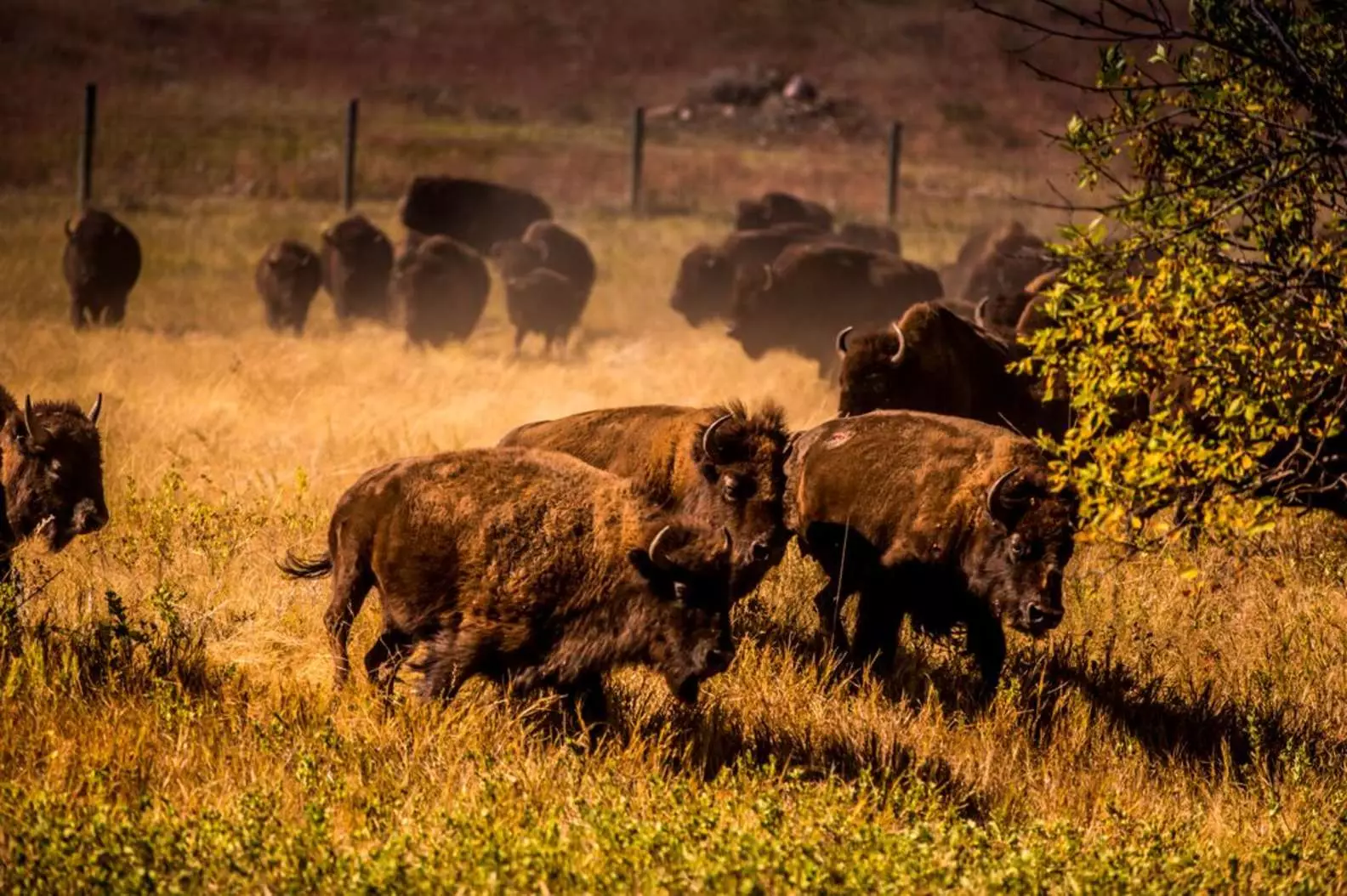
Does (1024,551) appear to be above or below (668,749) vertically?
above

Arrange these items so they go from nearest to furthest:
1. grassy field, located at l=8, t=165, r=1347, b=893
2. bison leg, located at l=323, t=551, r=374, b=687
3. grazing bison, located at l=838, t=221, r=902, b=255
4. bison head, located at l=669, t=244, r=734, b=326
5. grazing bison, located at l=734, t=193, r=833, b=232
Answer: grassy field, located at l=8, t=165, r=1347, b=893 < bison leg, located at l=323, t=551, r=374, b=687 < bison head, located at l=669, t=244, r=734, b=326 < grazing bison, located at l=838, t=221, r=902, b=255 < grazing bison, located at l=734, t=193, r=833, b=232

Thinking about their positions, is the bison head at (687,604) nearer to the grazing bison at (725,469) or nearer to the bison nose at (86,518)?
the grazing bison at (725,469)

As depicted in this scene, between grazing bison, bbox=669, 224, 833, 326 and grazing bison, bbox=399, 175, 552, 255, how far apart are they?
592 cm

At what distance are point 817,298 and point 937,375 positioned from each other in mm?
14166

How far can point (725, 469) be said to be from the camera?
26.1 feet

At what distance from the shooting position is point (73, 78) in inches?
2375

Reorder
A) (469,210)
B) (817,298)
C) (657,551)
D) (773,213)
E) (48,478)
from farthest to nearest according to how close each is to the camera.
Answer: (773,213), (469,210), (817,298), (48,478), (657,551)

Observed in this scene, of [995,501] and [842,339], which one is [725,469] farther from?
[842,339]

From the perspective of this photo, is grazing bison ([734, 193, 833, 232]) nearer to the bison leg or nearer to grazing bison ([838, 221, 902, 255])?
grazing bison ([838, 221, 902, 255])

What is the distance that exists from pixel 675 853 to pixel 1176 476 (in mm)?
4717

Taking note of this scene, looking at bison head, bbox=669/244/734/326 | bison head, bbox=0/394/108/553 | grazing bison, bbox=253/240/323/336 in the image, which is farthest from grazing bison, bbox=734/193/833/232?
bison head, bbox=0/394/108/553

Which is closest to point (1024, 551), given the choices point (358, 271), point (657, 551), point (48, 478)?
point (657, 551)

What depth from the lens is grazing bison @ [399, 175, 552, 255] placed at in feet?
116

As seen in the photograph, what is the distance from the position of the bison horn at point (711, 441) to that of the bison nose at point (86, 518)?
300 cm
